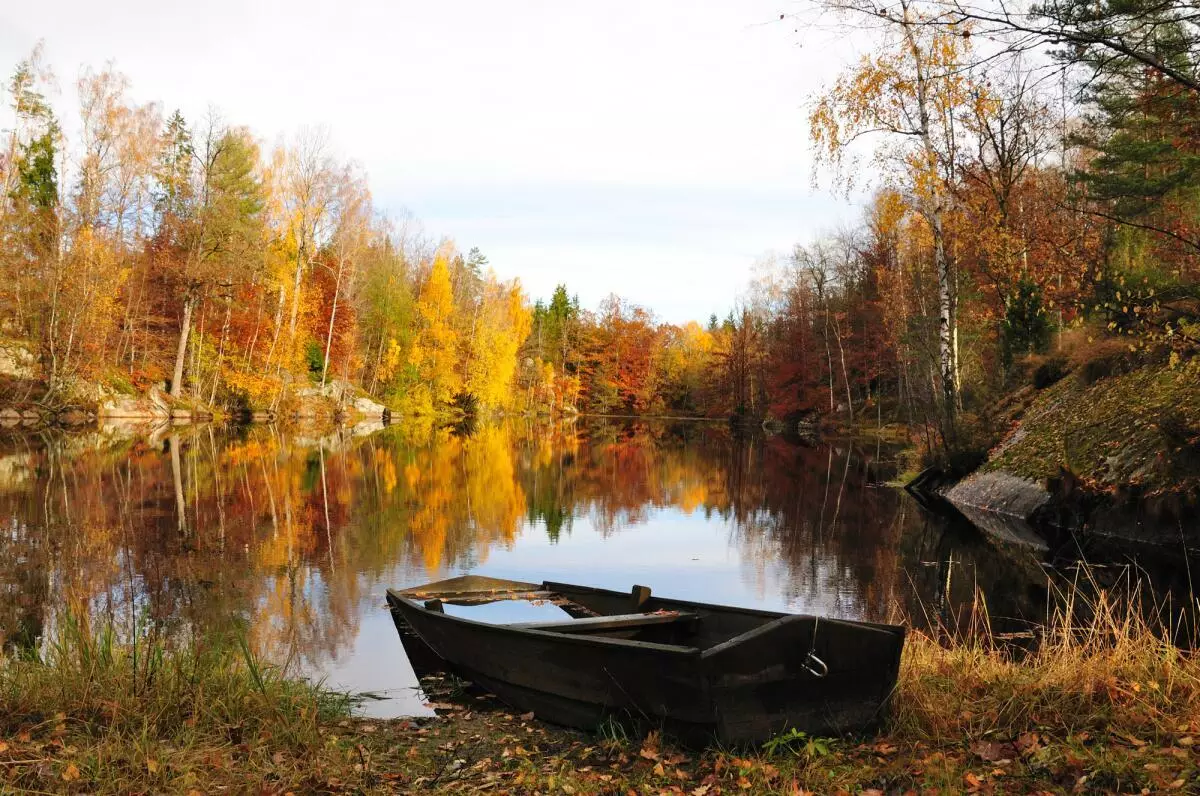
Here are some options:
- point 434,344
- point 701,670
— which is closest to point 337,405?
point 434,344

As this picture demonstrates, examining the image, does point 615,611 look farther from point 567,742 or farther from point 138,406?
point 138,406

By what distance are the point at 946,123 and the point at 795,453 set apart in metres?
18.1

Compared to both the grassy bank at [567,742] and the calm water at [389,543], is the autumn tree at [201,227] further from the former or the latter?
the grassy bank at [567,742]

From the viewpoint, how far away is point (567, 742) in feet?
18.1

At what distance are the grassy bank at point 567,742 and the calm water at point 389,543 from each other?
129 centimetres

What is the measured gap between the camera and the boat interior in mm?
6012

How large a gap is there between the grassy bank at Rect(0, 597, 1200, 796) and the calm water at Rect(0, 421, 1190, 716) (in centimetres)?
129

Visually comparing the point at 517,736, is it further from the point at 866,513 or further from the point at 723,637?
the point at 866,513

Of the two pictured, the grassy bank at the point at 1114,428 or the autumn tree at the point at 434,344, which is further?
the autumn tree at the point at 434,344

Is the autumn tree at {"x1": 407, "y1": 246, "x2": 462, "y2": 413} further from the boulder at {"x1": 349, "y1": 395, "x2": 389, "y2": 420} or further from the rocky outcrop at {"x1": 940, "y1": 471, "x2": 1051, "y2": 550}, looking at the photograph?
the rocky outcrop at {"x1": 940, "y1": 471, "x2": 1051, "y2": 550}

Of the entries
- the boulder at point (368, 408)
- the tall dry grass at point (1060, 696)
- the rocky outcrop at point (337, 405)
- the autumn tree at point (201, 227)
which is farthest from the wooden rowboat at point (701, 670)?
the boulder at point (368, 408)

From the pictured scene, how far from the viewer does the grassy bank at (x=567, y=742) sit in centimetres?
421

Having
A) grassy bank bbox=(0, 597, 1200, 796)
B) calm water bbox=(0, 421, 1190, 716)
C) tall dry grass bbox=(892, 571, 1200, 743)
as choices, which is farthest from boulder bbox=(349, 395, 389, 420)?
tall dry grass bbox=(892, 571, 1200, 743)

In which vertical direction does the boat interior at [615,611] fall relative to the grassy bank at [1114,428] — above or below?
below
